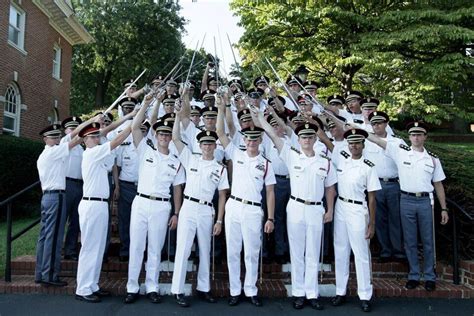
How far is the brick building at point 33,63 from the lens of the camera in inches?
608

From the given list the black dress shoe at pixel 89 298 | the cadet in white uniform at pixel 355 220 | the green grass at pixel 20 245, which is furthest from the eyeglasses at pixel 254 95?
the green grass at pixel 20 245

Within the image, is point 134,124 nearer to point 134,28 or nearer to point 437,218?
point 437,218

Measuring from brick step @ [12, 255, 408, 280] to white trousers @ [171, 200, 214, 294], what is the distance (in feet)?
2.49

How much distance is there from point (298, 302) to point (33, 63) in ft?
51.9

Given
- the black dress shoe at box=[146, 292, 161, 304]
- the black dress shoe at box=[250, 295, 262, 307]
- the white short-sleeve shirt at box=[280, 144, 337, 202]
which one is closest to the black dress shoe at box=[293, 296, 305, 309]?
the black dress shoe at box=[250, 295, 262, 307]

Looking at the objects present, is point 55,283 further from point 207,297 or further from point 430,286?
point 430,286

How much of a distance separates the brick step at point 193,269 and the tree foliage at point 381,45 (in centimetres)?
757

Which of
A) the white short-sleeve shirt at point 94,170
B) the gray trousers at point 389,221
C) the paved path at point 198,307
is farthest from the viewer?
the gray trousers at point 389,221

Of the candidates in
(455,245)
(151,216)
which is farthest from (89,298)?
(455,245)

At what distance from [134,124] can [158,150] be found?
0.46 metres

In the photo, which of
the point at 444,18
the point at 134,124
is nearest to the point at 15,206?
the point at 134,124

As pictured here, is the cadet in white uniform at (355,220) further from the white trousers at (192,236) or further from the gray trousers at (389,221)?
the white trousers at (192,236)

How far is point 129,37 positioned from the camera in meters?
29.3

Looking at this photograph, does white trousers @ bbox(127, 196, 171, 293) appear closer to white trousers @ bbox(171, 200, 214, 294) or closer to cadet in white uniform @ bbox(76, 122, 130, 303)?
white trousers @ bbox(171, 200, 214, 294)
